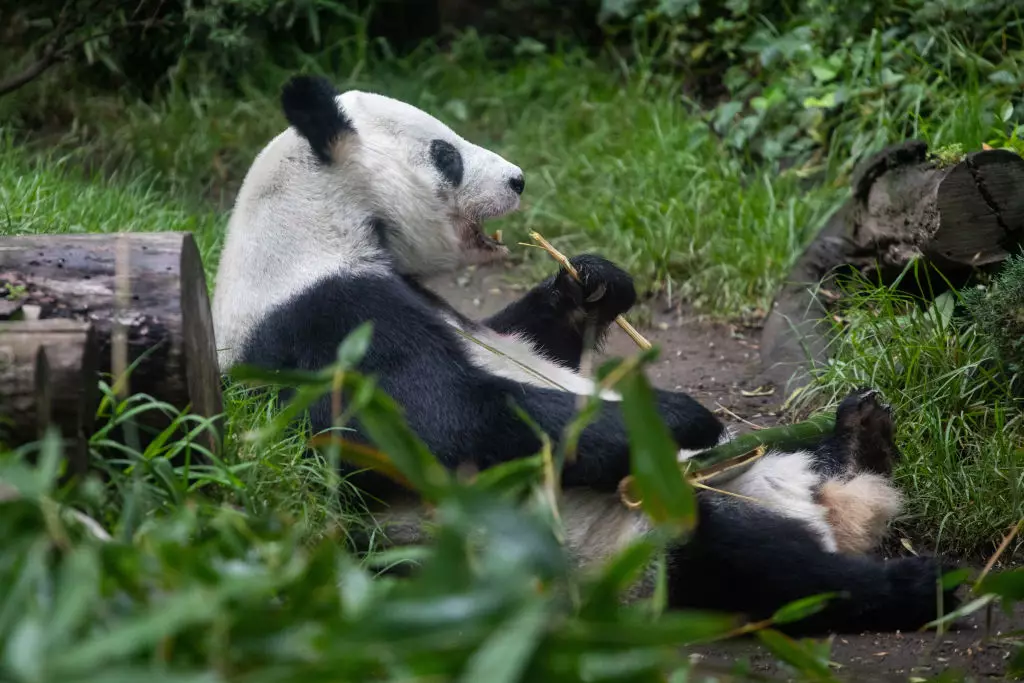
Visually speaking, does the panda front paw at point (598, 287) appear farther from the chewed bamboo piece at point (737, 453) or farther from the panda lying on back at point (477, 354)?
the chewed bamboo piece at point (737, 453)

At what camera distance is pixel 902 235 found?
16.6 ft

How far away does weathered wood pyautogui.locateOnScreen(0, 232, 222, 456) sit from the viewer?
3.06 m

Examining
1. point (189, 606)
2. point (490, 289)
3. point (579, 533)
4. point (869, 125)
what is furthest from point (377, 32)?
point (189, 606)

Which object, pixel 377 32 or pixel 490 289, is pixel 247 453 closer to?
pixel 490 289

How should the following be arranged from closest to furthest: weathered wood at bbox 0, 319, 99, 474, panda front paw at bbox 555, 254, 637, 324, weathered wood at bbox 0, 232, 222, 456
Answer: weathered wood at bbox 0, 319, 99, 474
weathered wood at bbox 0, 232, 222, 456
panda front paw at bbox 555, 254, 637, 324

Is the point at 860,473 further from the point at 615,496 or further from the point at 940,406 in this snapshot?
the point at 615,496

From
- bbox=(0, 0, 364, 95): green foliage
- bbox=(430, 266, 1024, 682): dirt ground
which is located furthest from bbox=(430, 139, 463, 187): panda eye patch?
bbox=(0, 0, 364, 95): green foliage

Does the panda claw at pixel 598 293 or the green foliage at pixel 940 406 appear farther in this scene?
the panda claw at pixel 598 293

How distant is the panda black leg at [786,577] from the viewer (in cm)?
355

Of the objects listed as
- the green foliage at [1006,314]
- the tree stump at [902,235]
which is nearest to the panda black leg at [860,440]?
the green foliage at [1006,314]

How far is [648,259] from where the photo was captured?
21.1 feet

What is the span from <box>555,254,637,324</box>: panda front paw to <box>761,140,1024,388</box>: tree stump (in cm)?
123

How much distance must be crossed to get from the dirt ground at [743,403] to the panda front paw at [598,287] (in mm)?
848

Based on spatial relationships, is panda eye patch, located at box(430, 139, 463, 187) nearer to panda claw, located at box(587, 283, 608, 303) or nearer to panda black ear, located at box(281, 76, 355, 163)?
panda black ear, located at box(281, 76, 355, 163)
